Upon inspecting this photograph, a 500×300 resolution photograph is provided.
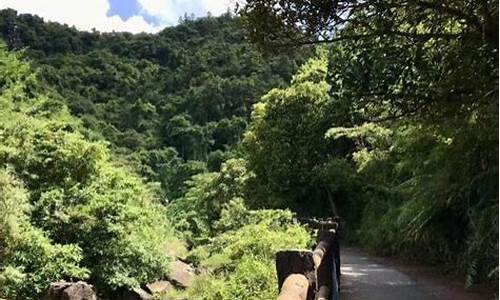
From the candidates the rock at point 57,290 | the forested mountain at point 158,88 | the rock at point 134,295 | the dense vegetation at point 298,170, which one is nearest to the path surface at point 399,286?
the dense vegetation at point 298,170

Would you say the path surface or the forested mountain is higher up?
the forested mountain

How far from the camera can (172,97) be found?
55062 mm

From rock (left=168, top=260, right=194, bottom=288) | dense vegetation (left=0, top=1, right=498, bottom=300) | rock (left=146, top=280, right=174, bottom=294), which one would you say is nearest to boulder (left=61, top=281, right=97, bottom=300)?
dense vegetation (left=0, top=1, right=498, bottom=300)

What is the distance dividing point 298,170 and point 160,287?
1103 centimetres

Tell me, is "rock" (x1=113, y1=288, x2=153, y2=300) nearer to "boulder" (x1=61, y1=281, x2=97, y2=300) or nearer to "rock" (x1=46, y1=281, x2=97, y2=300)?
"rock" (x1=46, y1=281, x2=97, y2=300)

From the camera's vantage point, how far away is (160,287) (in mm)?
16547

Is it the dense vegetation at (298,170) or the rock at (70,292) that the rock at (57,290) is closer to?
the rock at (70,292)

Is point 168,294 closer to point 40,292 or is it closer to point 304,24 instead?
point 40,292

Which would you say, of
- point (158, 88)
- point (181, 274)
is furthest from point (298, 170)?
point (158, 88)

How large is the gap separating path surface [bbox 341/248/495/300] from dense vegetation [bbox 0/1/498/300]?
472 millimetres

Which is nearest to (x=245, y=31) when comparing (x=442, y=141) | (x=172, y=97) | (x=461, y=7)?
(x=461, y=7)

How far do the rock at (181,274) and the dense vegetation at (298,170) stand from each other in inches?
17.0

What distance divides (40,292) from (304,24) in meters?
9.69

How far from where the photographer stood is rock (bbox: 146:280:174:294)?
1627 cm
